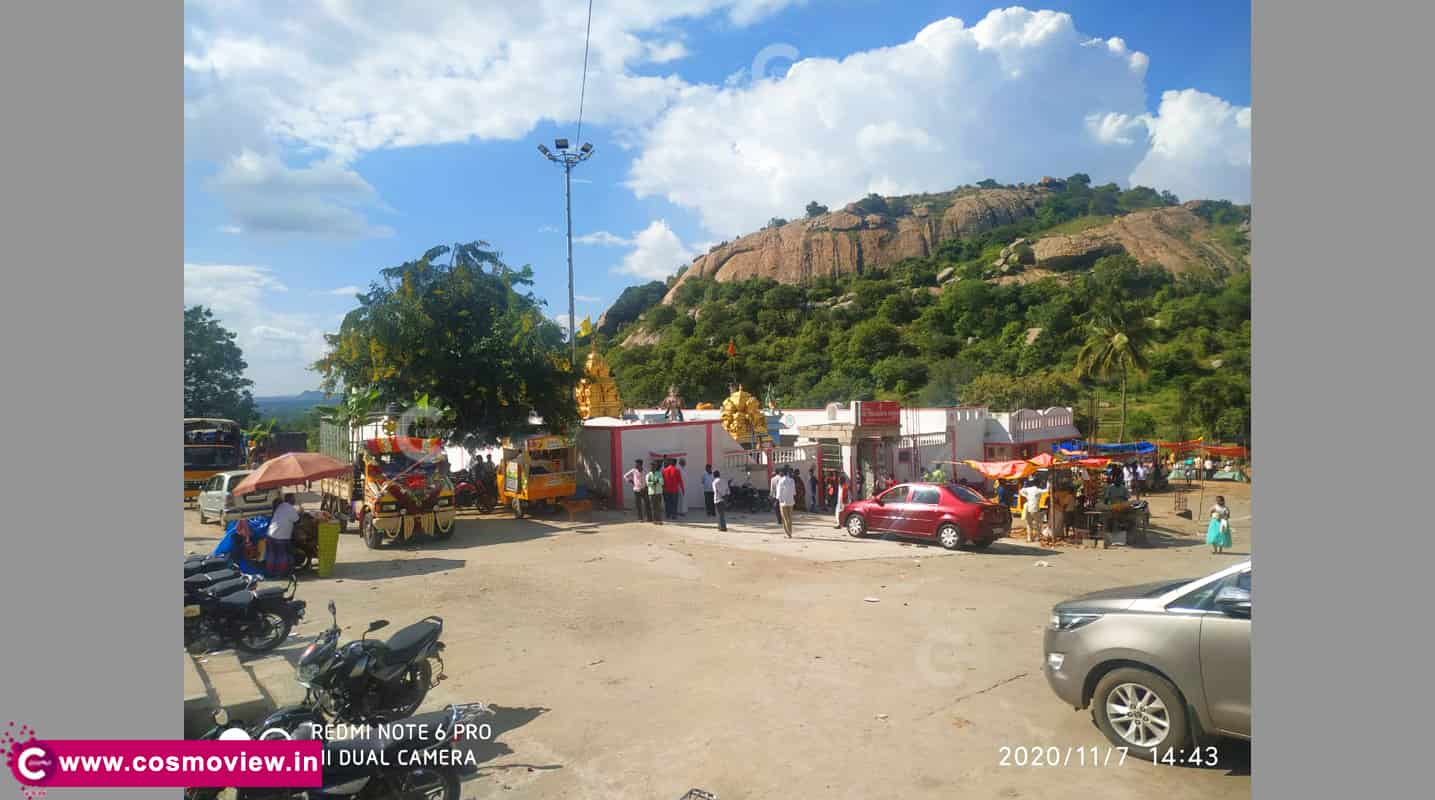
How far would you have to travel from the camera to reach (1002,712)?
593cm

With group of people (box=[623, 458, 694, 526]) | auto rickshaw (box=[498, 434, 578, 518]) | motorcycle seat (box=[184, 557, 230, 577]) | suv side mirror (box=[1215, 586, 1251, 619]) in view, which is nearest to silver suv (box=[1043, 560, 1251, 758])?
suv side mirror (box=[1215, 586, 1251, 619])

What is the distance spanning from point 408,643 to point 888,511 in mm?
11406

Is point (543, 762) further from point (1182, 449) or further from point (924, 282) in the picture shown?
point (924, 282)

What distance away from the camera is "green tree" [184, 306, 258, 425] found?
33.4 metres

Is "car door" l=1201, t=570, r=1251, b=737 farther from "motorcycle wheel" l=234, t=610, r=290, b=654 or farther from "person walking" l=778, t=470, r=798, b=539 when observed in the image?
"person walking" l=778, t=470, r=798, b=539

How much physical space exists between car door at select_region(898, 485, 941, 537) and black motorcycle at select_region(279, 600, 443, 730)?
1103 cm

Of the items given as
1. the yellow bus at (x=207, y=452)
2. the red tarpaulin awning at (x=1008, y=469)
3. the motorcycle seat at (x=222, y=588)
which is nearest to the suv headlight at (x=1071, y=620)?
the motorcycle seat at (x=222, y=588)

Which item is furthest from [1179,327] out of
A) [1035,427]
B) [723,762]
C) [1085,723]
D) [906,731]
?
[1035,427]

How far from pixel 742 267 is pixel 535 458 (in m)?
91.5

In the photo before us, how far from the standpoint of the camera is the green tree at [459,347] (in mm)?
17234

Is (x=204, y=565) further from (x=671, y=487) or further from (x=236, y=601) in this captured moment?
(x=671, y=487)

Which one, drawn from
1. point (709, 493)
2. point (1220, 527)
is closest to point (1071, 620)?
point (1220, 527)

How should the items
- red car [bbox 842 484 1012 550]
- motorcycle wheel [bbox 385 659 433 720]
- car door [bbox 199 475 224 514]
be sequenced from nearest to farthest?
motorcycle wheel [bbox 385 659 433 720], red car [bbox 842 484 1012 550], car door [bbox 199 475 224 514]

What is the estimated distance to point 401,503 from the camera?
570 inches
